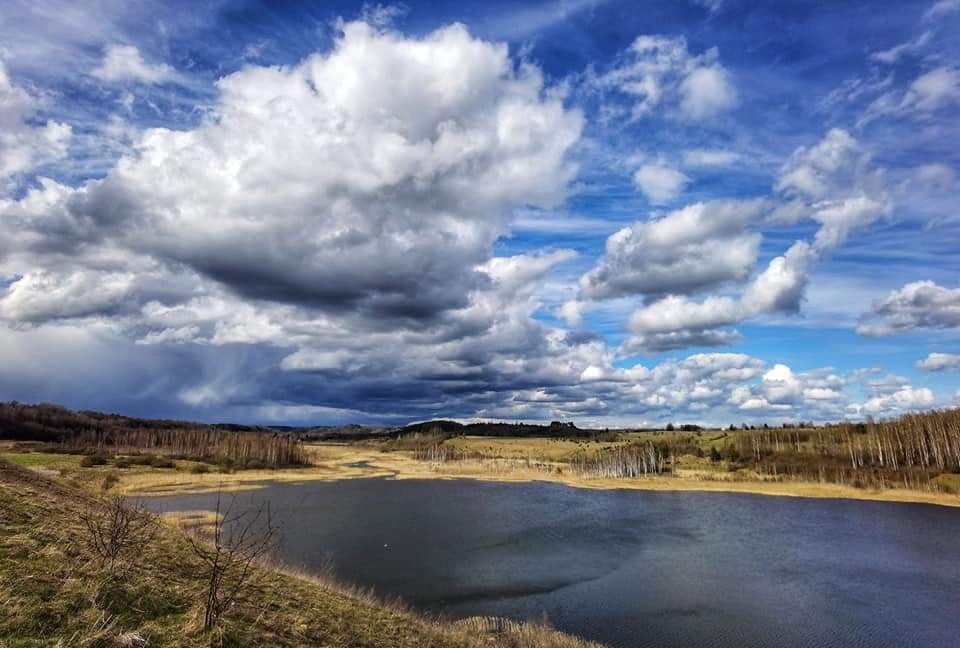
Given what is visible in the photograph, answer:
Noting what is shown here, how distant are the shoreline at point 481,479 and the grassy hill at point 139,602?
43.7 m

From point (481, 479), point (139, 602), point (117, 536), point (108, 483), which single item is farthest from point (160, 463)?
point (139, 602)

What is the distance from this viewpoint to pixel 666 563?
135ft

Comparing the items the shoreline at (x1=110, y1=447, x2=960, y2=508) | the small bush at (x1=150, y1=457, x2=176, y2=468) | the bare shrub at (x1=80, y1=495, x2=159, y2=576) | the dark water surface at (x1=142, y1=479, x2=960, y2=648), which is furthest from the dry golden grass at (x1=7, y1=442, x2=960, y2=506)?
the bare shrub at (x1=80, y1=495, x2=159, y2=576)

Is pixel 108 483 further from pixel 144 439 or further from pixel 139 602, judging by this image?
pixel 144 439

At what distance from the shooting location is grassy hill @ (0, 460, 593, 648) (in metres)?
9.57

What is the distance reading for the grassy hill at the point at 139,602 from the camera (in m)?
9.57

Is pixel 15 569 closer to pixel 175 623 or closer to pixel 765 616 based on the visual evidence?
pixel 175 623

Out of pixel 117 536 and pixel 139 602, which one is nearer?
pixel 139 602

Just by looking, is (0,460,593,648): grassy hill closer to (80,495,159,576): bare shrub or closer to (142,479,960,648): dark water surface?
(80,495,159,576): bare shrub

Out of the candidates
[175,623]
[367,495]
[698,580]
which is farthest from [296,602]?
[367,495]

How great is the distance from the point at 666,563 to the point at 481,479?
280ft

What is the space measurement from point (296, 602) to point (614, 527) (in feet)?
160

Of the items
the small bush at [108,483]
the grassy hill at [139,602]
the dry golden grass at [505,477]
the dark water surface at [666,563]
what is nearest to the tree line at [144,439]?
the dry golden grass at [505,477]

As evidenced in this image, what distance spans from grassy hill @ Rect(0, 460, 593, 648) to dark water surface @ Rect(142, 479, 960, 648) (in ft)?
41.7
